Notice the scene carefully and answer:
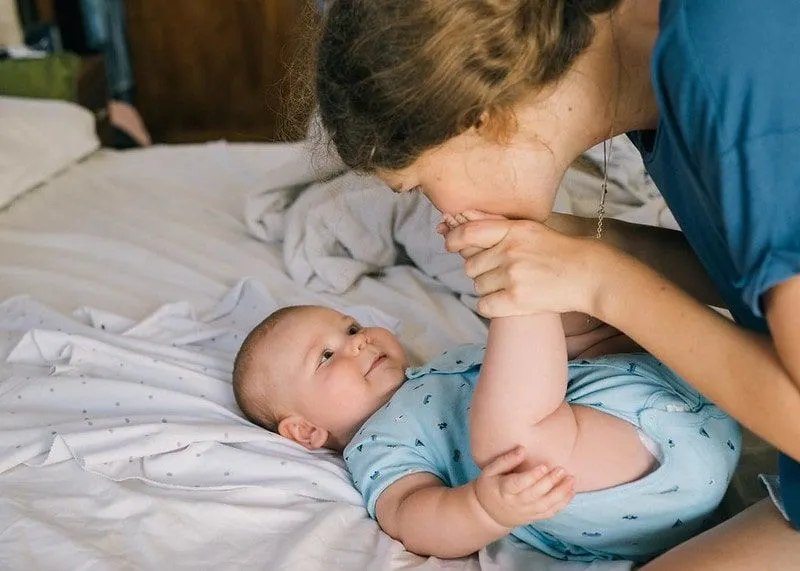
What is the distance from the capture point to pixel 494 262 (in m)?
0.82

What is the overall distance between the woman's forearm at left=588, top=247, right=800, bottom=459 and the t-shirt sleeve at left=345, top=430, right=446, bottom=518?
303mm

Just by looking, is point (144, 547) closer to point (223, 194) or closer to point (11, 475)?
point (11, 475)

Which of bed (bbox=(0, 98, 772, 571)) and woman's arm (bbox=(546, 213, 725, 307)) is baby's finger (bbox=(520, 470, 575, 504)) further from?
woman's arm (bbox=(546, 213, 725, 307))

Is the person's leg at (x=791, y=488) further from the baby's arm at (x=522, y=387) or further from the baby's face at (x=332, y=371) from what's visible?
the baby's face at (x=332, y=371)

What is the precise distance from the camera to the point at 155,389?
1.18 m

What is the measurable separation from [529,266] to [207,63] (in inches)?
123

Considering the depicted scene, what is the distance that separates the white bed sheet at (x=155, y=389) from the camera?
92cm

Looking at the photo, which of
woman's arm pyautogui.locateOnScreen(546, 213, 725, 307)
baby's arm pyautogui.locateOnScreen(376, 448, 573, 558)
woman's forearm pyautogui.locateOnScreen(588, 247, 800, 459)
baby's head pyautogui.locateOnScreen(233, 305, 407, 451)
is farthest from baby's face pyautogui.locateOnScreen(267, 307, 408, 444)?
woman's forearm pyautogui.locateOnScreen(588, 247, 800, 459)

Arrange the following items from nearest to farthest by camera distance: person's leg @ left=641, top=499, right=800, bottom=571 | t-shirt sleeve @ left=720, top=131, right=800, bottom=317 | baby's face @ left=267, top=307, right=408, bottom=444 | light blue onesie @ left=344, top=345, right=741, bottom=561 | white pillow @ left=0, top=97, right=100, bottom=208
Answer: t-shirt sleeve @ left=720, top=131, right=800, bottom=317, person's leg @ left=641, top=499, right=800, bottom=571, light blue onesie @ left=344, top=345, right=741, bottom=561, baby's face @ left=267, top=307, right=408, bottom=444, white pillow @ left=0, top=97, right=100, bottom=208

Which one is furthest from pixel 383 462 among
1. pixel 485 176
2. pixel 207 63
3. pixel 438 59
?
pixel 207 63

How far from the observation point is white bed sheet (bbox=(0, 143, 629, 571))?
0.92 metres

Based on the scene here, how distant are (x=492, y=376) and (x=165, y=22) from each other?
3.14m

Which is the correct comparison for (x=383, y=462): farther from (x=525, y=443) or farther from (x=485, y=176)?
(x=485, y=176)

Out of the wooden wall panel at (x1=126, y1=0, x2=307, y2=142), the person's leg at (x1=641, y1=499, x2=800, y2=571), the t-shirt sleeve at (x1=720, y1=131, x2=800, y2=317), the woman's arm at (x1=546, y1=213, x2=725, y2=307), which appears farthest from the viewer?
the wooden wall panel at (x1=126, y1=0, x2=307, y2=142)
